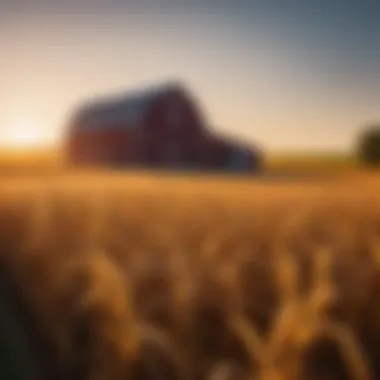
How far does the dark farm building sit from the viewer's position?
1078 millimetres

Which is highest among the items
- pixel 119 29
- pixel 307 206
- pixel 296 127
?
pixel 119 29

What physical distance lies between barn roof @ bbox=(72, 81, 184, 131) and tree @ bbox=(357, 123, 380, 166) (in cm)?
27

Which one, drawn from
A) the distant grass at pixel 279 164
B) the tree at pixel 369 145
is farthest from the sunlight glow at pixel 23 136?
the tree at pixel 369 145

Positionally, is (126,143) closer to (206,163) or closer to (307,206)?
(206,163)

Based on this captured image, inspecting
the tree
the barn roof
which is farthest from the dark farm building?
the tree

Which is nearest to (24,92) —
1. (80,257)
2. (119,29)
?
(119,29)

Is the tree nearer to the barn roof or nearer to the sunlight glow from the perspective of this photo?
the barn roof

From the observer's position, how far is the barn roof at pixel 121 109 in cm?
108

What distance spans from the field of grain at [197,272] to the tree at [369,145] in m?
0.03

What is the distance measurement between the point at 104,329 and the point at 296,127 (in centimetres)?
40

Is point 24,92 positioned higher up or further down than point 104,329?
higher up

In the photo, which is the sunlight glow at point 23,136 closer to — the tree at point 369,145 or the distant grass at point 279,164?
the distant grass at point 279,164

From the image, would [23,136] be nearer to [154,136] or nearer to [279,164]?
[154,136]

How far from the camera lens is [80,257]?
Result: 1.04 m
